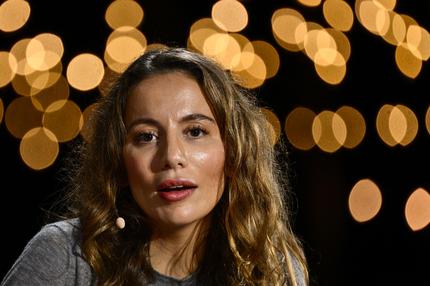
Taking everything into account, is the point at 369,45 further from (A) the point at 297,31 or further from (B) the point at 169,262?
(B) the point at 169,262

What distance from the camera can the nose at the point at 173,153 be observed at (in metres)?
2.46

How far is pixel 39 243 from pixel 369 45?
4.46 metres

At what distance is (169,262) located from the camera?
2.66 m

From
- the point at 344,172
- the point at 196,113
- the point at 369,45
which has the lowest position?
the point at 344,172

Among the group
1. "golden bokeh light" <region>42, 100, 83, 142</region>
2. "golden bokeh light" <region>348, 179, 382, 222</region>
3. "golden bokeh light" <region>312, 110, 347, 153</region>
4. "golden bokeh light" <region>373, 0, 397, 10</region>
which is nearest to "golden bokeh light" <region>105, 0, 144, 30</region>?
"golden bokeh light" <region>42, 100, 83, 142</region>

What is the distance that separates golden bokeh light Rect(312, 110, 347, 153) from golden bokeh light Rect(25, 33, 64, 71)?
93.5 inches

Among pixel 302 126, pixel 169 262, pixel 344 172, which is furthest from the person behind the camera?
pixel 302 126

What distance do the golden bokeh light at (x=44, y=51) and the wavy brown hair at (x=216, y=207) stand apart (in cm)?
338

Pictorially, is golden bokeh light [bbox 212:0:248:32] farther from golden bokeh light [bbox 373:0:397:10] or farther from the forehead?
the forehead

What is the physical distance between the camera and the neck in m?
2.65

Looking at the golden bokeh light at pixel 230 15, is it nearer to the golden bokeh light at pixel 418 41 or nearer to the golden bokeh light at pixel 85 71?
the golden bokeh light at pixel 85 71

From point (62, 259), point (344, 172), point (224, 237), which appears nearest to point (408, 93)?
point (344, 172)

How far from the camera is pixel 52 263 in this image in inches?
96.3

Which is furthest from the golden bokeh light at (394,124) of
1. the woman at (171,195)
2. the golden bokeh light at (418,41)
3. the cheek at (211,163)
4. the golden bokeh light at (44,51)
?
the cheek at (211,163)
